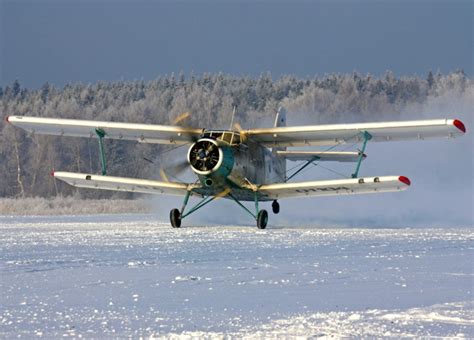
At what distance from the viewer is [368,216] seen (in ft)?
→ 86.6

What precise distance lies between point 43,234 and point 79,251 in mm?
4789

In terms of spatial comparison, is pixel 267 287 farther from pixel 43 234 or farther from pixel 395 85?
pixel 395 85

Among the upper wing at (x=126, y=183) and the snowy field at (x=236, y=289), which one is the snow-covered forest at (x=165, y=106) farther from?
the snowy field at (x=236, y=289)

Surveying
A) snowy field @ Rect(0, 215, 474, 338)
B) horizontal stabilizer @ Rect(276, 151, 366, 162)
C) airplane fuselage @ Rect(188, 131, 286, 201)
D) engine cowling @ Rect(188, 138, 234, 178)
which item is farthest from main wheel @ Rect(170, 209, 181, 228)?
snowy field @ Rect(0, 215, 474, 338)

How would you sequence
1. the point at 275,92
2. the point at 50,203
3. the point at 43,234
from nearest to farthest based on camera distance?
the point at 43,234 < the point at 50,203 < the point at 275,92

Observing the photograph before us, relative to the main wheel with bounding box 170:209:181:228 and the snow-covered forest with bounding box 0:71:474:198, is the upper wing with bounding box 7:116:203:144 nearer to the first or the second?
the main wheel with bounding box 170:209:181:228

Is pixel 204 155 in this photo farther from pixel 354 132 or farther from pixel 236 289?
pixel 236 289

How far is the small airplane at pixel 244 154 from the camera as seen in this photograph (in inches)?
760

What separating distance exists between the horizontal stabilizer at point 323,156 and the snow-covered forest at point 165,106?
123ft

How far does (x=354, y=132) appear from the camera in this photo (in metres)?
20.2

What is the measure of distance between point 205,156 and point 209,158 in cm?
10

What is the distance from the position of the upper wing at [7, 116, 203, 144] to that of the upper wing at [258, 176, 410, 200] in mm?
2487

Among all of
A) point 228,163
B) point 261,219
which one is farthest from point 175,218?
point 261,219

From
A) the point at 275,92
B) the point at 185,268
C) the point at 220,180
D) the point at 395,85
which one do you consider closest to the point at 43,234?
the point at 220,180
